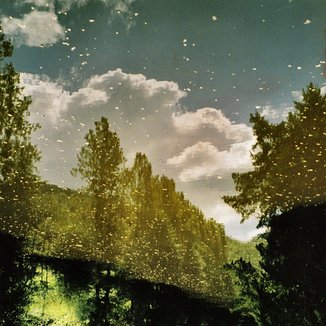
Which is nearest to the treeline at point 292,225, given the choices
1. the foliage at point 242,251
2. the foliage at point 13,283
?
the foliage at point 13,283

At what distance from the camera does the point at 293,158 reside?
29.2ft

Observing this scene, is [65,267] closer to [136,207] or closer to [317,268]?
[136,207]

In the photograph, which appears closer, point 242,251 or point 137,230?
point 137,230

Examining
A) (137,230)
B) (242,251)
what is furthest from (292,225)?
(242,251)

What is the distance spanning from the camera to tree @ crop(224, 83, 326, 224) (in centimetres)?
840

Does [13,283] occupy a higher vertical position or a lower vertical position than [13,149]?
lower

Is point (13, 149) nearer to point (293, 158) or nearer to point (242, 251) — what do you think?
point (293, 158)

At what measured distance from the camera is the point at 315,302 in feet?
23.9

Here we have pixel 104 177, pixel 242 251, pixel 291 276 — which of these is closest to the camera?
pixel 291 276

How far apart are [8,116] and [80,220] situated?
860 cm

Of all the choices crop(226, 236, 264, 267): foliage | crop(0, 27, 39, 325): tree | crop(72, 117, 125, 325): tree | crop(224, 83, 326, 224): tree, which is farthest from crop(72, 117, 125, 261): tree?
crop(226, 236, 264, 267): foliage

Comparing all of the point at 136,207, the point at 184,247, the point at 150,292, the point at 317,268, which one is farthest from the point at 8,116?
the point at 184,247

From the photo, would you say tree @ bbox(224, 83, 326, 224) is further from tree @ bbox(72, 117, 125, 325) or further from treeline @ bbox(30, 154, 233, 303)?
tree @ bbox(72, 117, 125, 325)

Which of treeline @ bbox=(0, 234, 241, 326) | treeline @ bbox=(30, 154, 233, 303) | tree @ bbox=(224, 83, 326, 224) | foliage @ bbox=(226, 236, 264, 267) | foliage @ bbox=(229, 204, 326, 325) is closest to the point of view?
foliage @ bbox=(229, 204, 326, 325)
